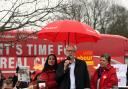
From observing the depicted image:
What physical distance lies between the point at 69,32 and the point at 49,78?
1.69 m

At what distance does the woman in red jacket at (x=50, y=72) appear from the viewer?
7.69 m

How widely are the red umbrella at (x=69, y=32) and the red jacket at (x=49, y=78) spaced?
4.11 ft

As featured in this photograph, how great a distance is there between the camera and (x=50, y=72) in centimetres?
772

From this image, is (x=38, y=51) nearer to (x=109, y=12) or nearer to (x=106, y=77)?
(x=106, y=77)

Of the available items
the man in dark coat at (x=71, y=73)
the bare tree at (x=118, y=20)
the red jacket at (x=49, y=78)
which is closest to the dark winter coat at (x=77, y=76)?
the man in dark coat at (x=71, y=73)

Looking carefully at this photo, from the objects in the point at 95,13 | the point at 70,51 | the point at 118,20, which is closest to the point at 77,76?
the point at 70,51

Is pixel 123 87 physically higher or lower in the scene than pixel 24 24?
lower

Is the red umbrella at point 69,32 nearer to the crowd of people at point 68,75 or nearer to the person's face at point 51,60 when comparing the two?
the crowd of people at point 68,75

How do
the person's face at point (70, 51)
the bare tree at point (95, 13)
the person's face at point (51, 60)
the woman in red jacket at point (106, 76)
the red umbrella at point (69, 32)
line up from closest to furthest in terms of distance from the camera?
the person's face at point (70, 51) → the person's face at point (51, 60) → the woman in red jacket at point (106, 76) → the red umbrella at point (69, 32) → the bare tree at point (95, 13)

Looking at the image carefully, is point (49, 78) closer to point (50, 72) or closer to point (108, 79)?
point (50, 72)

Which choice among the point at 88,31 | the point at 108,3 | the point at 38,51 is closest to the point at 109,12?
the point at 108,3

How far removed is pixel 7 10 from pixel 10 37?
73.5 inches

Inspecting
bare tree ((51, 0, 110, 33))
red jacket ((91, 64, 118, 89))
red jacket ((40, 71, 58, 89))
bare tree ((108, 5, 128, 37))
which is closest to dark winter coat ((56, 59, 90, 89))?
red jacket ((40, 71, 58, 89))

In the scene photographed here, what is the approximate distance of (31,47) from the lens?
1722 cm
